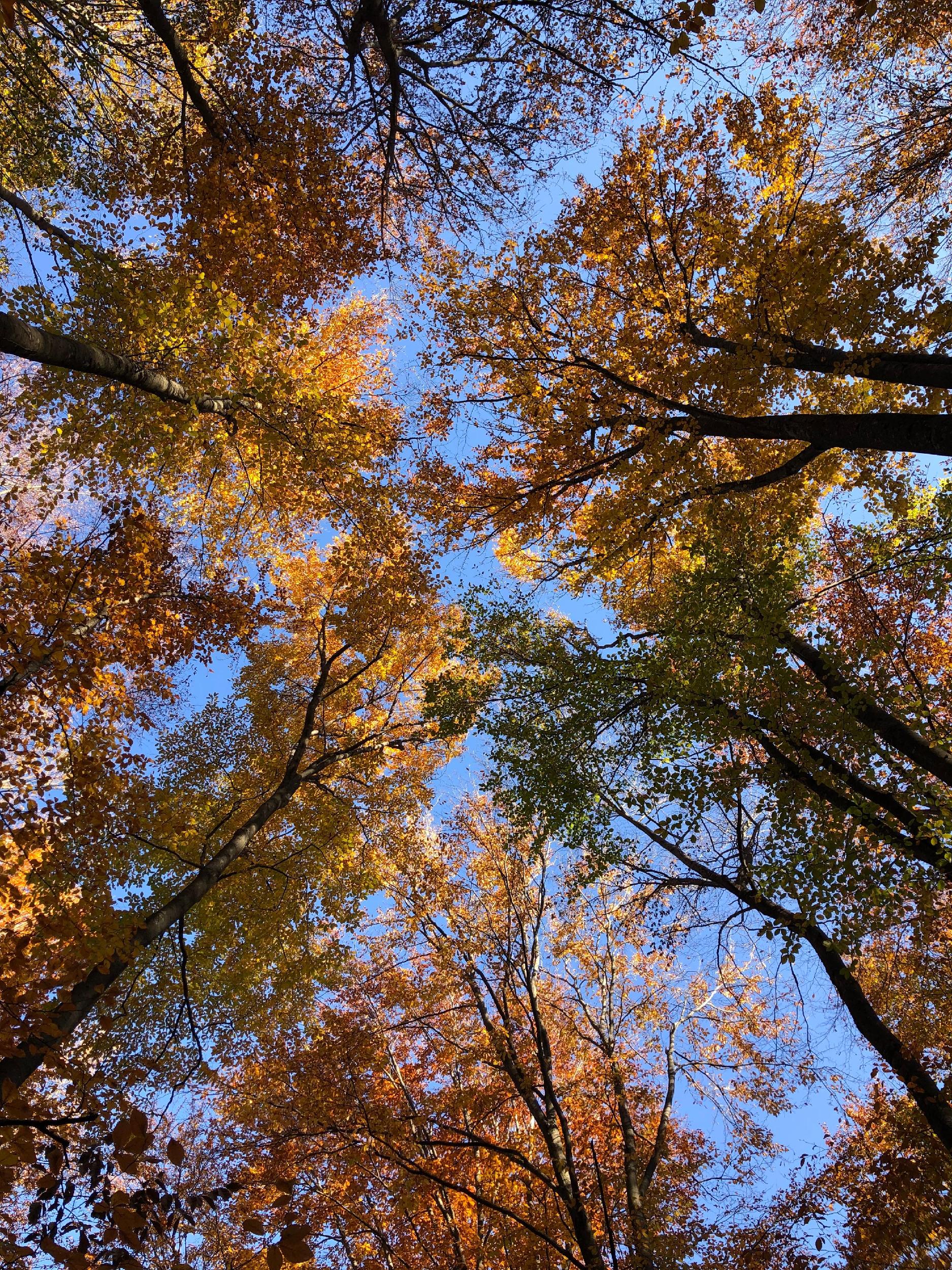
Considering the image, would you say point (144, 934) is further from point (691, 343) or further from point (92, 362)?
point (691, 343)

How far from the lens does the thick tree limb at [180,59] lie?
6.12 meters

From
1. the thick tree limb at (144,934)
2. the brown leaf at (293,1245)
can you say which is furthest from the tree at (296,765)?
the brown leaf at (293,1245)

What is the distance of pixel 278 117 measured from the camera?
7.91 meters

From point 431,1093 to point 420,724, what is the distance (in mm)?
5543

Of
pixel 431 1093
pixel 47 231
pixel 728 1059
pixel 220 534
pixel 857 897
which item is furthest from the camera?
pixel 220 534

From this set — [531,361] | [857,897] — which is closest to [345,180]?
[531,361]

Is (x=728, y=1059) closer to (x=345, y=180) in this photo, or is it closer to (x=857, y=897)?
(x=857, y=897)

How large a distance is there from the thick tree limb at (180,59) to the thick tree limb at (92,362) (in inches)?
131

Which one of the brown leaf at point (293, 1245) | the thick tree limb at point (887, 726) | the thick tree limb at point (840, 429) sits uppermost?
the thick tree limb at point (840, 429)

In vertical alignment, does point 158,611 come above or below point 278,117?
below

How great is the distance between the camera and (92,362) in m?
4.98

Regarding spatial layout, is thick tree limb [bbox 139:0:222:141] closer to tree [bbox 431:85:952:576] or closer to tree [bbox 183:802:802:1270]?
tree [bbox 431:85:952:576]

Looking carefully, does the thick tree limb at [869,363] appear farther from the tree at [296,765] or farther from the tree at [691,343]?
the tree at [296,765]

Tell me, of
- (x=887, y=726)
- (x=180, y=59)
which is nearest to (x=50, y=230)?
(x=180, y=59)
